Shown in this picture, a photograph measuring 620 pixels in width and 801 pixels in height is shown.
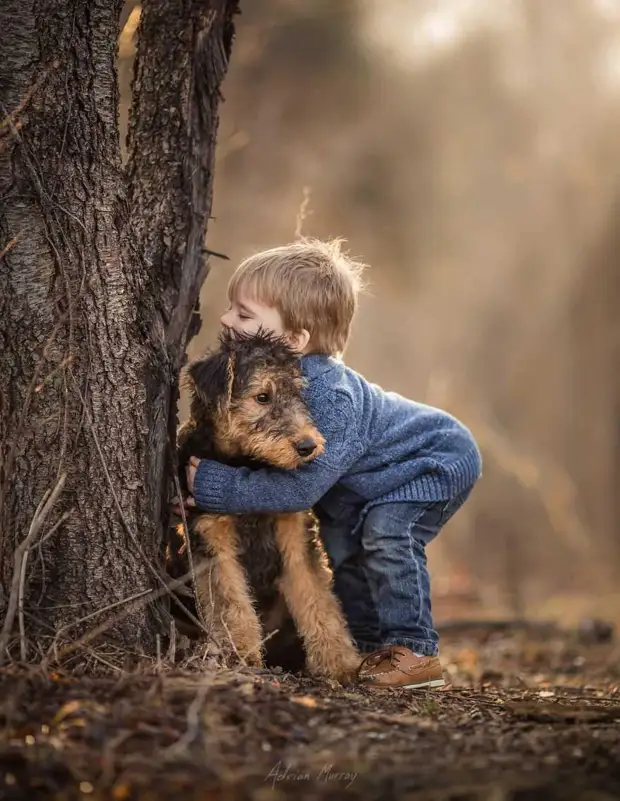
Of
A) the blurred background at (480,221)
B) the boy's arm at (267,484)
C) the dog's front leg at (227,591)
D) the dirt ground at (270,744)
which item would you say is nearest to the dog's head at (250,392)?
the boy's arm at (267,484)

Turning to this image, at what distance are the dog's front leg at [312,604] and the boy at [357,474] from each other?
0.49ft

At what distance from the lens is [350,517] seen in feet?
17.0

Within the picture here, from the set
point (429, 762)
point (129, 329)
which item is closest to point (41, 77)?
point (129, 329)

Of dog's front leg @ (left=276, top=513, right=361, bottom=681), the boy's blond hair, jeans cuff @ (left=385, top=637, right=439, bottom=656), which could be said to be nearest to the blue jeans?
jeans cuff @ (left=385, top=637, right=439, bottom=656)

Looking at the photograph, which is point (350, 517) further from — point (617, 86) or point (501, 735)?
point (617, 86)

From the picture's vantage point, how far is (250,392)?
4.75 meters

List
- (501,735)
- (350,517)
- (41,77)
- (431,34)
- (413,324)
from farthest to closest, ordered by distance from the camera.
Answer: (413,324) → (431,34) → (350,517) → (41,77) → (501,735)

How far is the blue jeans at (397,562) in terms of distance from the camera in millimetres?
4848

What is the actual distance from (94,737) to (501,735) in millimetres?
1544

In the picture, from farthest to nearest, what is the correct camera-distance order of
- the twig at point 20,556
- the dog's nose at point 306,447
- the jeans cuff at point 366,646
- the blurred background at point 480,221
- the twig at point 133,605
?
1. the blurred background at point 480,221
2. the jeans cuff at point 366,646
3. the dog's nose at point 306,447
4. the twig at point 133,605
5. the twig at point 20,556

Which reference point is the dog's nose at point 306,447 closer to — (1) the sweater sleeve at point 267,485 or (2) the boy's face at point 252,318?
(1) the sweater sleeve at point 267,485

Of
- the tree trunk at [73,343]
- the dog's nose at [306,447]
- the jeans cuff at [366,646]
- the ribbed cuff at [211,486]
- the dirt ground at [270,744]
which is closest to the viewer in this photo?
the dirt ground at [270,744]

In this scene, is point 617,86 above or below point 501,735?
above

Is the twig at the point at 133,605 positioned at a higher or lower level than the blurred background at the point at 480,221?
lower
